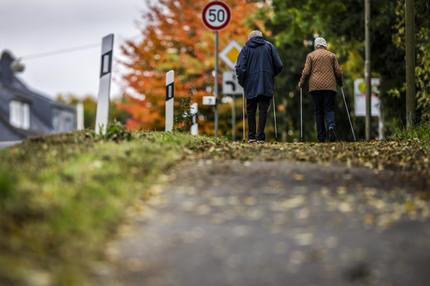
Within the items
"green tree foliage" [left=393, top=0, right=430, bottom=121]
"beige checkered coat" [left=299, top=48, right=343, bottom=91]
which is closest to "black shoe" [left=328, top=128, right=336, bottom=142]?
"beige checkered coat" [left=299, top=48, right=343, bottom=91]

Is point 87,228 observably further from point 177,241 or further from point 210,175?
point 210,175

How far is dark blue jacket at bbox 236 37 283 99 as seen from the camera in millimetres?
16469

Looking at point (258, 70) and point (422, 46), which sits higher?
point (422, 46)

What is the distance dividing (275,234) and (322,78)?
10.1 meters

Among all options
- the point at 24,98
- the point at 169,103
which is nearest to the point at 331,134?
the point at 169,103

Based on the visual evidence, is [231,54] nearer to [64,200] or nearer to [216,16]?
[216,16]

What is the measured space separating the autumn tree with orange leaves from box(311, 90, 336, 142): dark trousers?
16627mm

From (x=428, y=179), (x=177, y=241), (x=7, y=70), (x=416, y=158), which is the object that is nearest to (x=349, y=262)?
(x=177, y=241)

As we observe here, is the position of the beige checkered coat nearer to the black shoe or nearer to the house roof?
the black shoe

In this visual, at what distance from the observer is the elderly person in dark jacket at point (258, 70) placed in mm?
16469

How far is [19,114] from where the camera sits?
8469 centimetres

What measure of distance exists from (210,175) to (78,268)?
3.41 metres

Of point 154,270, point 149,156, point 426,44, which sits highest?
point 426,44

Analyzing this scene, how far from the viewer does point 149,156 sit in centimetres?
1017
